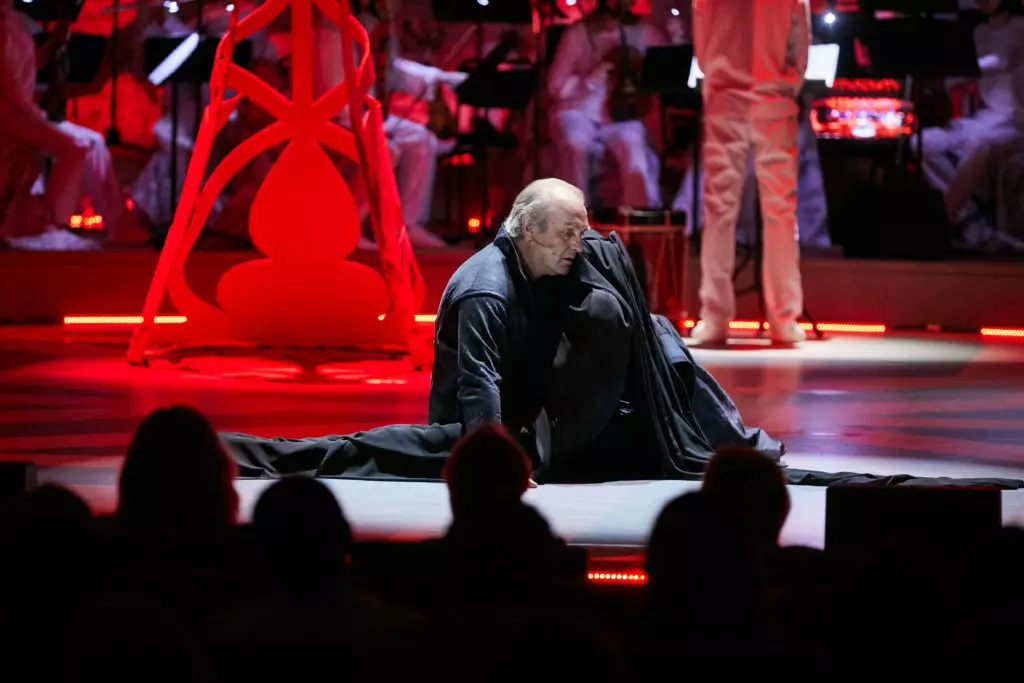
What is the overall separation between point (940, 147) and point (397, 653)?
1068 centimetres

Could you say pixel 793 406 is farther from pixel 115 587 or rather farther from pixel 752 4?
pixel 115 587

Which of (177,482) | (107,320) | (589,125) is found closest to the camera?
(177,482)

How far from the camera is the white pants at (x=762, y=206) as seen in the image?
960cm

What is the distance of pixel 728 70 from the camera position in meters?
9.45

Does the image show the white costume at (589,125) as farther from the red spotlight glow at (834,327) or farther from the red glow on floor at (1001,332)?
the red glow on floor at (1001,332)

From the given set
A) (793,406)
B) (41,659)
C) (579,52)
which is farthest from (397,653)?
(579,52)

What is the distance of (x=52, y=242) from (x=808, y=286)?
503cm

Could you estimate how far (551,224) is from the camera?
198 inches

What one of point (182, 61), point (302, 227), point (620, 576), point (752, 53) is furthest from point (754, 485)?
point (182, 61)

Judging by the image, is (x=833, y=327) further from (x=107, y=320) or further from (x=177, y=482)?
(x=177, y=482)

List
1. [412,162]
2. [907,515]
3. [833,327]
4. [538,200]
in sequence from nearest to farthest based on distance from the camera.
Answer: [907,515] < [538,200] < [833,327] < [412,162]

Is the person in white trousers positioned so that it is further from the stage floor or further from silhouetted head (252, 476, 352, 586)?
silhouetted head (252, 476, 352, 586)

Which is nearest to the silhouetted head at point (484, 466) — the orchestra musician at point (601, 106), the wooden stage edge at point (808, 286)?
the wooden stage edge at point (808, 286)

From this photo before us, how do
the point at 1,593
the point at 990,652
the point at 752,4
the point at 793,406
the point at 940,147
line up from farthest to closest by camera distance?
the point at 940,147 → the point at 752,4 → the point at 793,406 → the point at 1,593 → the point at 990,652
